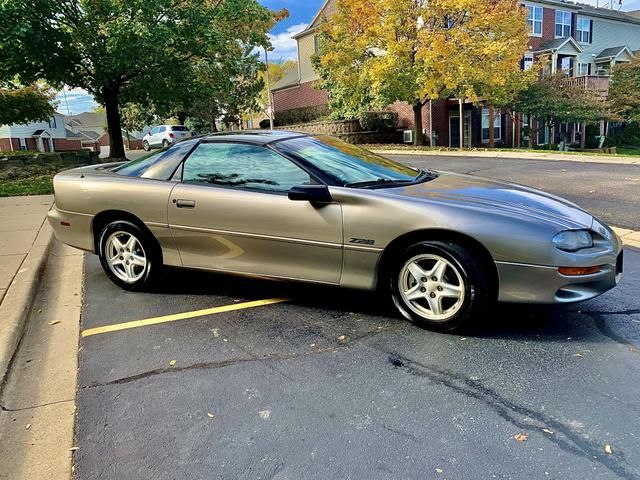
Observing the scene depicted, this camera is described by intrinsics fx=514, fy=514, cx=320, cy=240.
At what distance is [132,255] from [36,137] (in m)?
53.4

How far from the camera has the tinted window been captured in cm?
412

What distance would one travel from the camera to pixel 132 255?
4754 millimetres

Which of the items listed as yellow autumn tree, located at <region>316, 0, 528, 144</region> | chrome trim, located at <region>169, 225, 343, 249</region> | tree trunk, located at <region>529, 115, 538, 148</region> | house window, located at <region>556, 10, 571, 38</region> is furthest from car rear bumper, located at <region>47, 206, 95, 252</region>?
house window, located at <region>556, 10, 571, 38</region>

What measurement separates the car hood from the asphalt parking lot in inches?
31.1

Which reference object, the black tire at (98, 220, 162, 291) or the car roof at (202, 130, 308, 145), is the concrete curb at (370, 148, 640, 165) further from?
the black tire at (98, 220, 162, 291)

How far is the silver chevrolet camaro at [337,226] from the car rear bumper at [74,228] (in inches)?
0.5

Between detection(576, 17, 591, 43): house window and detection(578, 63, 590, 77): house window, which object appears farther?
detection(578, 63, 590, 77): house window

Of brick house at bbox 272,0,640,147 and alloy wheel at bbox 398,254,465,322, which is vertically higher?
brick house at bbox 272,0,640,147

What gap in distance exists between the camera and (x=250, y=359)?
340cm

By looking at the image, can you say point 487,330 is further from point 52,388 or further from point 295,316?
point 52,388

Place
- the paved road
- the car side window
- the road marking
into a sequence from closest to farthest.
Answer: the road marking
the car side window
the paved road

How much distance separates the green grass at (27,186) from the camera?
11.4 metres

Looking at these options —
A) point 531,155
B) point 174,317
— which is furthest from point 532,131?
point 174,317

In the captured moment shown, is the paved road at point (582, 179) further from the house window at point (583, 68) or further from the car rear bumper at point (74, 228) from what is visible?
the house window at point (583, 68)
